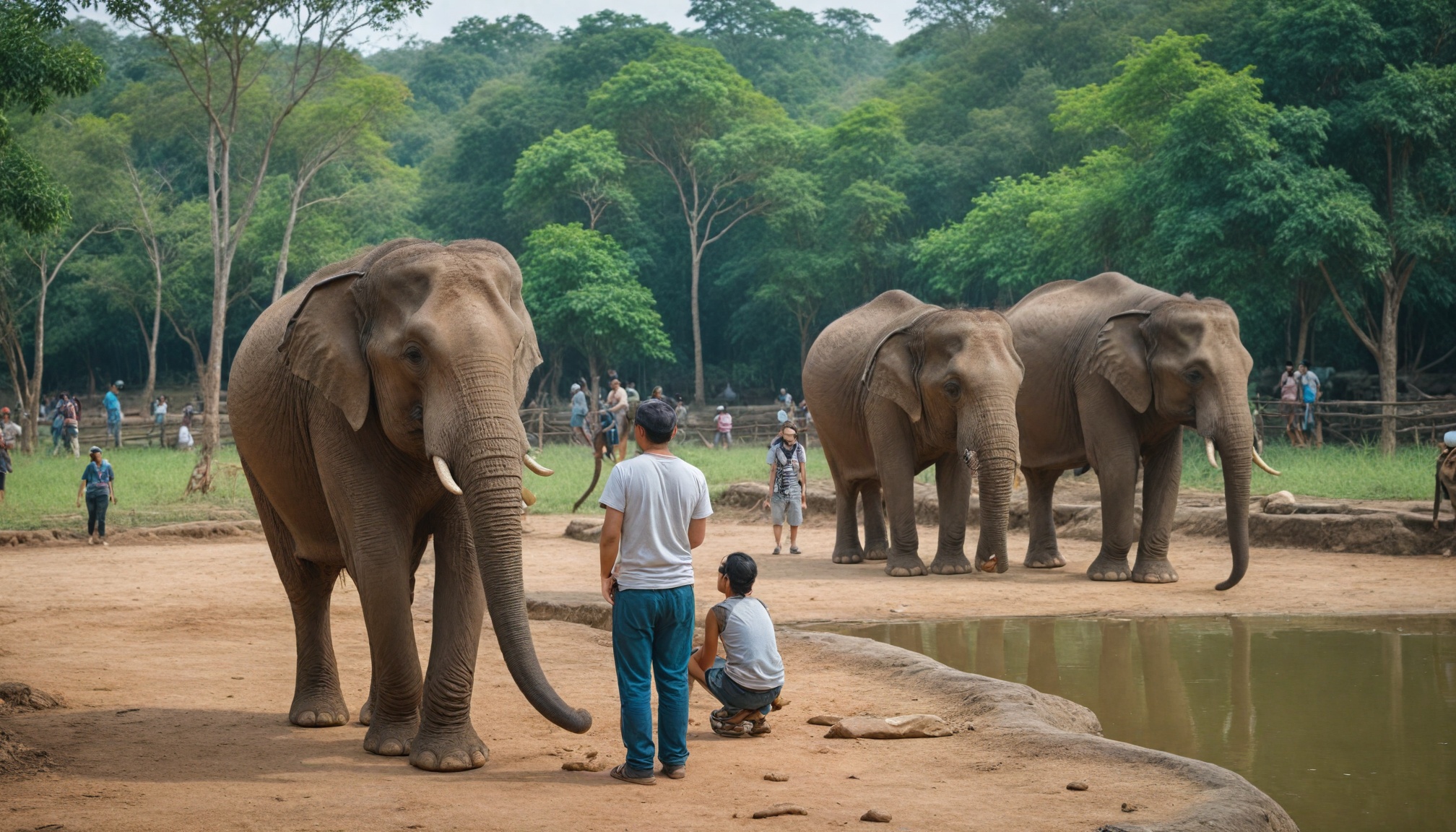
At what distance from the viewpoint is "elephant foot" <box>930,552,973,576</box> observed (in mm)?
13883

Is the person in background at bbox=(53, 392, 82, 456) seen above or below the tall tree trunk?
below

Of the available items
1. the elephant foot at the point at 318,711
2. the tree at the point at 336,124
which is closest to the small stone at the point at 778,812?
the elephant foot at the point at 318,711

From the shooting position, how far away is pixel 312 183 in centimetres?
4919

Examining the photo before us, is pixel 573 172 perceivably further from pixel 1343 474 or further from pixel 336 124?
pixel 1343 474

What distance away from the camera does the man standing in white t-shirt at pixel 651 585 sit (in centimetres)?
586

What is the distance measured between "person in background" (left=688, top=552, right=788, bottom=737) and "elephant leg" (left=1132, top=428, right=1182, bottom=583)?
7.09 m

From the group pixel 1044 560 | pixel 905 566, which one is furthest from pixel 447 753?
pixel 1044 560

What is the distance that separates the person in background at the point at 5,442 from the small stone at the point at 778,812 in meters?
18.0

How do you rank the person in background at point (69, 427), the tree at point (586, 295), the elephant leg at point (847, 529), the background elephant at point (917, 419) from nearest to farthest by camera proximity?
the background elephant at point (917, 419)
the elephant leg at point (847, 529)
the person in background at point (69, 427)
the tree at point (586, 295)

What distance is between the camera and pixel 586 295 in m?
42.6

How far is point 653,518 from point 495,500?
0.67m

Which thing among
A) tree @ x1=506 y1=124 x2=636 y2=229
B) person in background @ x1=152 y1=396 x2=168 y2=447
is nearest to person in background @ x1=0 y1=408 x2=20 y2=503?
person in background @ x1=152 y1=396 x2=168 y2=447

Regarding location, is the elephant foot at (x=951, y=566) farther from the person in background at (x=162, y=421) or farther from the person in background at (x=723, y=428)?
the person in background at (x=162, y=421)

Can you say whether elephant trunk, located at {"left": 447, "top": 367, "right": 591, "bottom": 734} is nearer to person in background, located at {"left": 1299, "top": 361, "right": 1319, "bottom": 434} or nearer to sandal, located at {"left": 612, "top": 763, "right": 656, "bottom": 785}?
sandal, located at {"left": 612, "top": 763, "right": 656, "bottom": 785}
